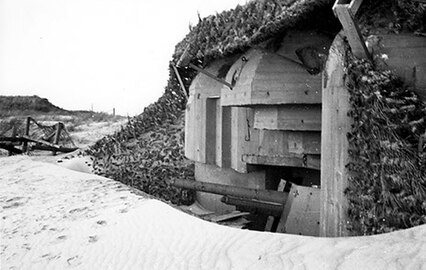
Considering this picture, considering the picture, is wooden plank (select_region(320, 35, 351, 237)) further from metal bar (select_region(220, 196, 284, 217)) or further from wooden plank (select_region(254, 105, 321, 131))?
metal bar (select_region(220, 196, 284, 217))

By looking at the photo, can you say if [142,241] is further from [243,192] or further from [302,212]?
[243,192]

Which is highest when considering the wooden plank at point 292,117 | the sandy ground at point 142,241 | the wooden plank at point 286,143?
the wooden plank at point 292,117

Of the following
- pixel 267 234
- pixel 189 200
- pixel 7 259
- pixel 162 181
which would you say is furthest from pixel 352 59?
pixel 162 181

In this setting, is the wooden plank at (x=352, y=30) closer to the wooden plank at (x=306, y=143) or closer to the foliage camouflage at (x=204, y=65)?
the foliage camouflage at (x=204, y=65)

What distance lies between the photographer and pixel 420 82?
3.94m

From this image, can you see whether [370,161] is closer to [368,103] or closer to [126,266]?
[368,103]

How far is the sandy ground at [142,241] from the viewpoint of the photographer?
364cm

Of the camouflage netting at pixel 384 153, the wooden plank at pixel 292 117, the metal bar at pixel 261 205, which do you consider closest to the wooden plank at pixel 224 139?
the metal bar at pixel 261 205

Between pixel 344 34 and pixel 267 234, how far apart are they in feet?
7.29

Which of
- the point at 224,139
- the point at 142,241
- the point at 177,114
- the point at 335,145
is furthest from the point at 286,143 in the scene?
the point at 177,114

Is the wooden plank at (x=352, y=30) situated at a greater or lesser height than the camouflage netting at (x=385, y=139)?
greater

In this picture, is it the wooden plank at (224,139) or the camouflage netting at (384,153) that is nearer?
the camouflage netting at (384,153)

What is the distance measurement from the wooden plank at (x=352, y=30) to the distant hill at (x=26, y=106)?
112 feet

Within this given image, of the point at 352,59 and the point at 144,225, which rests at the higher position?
the point at 352,59
